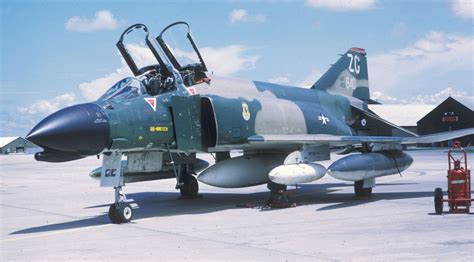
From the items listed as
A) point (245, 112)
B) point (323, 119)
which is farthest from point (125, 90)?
point (323, 119)

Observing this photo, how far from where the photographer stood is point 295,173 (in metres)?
10.6

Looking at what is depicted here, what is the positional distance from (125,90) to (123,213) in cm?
212

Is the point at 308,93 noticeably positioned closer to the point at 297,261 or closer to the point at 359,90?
the point at 359,90

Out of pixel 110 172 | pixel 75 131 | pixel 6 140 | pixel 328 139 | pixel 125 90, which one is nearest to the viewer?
pixel 75 131

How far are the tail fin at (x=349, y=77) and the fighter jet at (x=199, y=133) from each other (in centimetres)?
131

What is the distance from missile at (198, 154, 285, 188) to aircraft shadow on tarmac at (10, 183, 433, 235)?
0.49 metres

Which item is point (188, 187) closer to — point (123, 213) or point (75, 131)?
point (123, 213)

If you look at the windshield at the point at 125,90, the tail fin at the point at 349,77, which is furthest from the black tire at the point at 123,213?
the tail fin at the point at 349,77

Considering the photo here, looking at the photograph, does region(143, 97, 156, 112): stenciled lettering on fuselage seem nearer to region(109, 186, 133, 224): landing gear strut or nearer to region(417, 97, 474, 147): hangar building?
region(109, 186, 133, 224): landing gear strut

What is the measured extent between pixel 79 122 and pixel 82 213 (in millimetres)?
3258

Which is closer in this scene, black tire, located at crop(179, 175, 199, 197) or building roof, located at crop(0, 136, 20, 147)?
black tire, located at crop(179, 175, 199, 197)

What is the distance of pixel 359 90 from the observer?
53.6 feet

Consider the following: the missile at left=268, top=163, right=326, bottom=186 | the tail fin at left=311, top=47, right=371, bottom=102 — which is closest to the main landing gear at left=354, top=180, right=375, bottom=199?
the missile at left=268, top=163, right=326, bottom=186

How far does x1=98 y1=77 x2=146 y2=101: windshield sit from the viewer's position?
962cm
